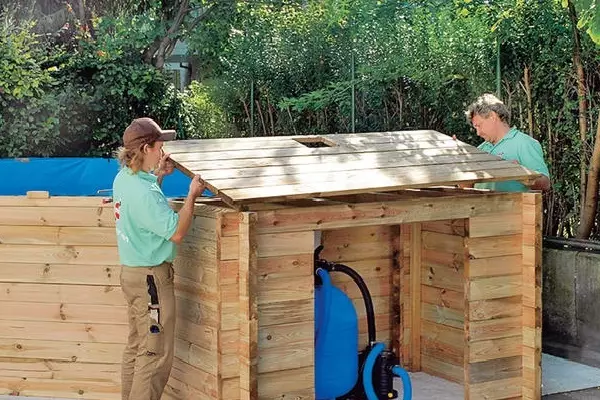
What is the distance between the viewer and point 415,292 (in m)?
6.96

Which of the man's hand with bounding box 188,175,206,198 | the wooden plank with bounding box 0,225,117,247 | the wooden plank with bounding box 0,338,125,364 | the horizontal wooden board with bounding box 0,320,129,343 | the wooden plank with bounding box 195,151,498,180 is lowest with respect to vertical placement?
the wooden plank with bounding box 0,338,125,364

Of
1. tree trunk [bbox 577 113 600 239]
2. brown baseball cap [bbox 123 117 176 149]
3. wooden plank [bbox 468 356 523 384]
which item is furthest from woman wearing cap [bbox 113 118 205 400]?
tree trunk [bbox 577 113 600 239]

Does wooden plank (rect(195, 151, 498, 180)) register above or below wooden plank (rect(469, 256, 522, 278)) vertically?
above

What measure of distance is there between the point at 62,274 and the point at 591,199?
13.7 feet

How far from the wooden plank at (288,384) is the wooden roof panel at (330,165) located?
3.06 ft

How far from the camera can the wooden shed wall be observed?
19.7 ft

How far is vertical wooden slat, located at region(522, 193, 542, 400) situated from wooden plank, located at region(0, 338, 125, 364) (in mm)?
2415

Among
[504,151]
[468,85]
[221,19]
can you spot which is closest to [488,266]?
[504,151]

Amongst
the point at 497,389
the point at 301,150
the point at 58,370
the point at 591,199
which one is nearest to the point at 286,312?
the point at 301,150

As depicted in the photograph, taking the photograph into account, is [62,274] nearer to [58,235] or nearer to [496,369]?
[58,235]

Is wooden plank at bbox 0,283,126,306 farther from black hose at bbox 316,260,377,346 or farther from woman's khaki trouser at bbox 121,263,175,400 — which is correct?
black hose at bbox 316,260,377,346

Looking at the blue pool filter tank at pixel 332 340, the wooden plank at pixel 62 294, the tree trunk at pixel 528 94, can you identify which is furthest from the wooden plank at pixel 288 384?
the tree trunk at pixel 528 94

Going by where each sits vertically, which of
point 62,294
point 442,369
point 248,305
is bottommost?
point 442,369

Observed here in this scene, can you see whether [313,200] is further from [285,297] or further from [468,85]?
[468,85]
